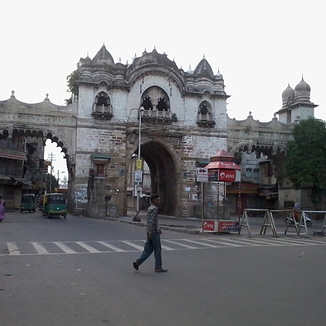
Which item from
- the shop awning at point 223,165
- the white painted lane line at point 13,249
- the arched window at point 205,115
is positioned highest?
the arched window at point 205,115

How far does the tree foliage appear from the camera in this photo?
37.2 meters

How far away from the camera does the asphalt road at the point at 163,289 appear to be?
5.61 meters

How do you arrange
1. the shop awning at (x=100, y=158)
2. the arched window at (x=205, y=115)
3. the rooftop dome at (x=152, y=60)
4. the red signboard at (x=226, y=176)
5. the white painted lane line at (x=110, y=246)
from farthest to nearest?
1. the arched window at (x=205, y=115)
2. the rooftop dome at (x=152, y=60)
3. the shop awning at (x=100, y=158)
4. the red signboard at (x=226, y=176)
5. the white painted lane line at (x=110, y=246)

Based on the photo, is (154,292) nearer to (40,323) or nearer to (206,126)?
(40,323)

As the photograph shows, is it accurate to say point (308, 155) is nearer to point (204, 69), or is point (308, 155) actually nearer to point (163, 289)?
point (204, 69)

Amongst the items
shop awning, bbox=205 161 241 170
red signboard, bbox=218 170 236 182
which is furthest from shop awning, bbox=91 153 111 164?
red signboard, bbox=218 170 236 182

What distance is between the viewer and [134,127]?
37.7 meters

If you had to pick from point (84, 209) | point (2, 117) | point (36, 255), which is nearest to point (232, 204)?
point (84, 209)

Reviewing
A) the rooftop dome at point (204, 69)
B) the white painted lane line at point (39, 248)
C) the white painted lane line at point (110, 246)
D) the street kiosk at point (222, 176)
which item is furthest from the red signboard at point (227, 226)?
the rooftop dome at point (204, 69)

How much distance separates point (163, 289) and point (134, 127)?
30856 mm

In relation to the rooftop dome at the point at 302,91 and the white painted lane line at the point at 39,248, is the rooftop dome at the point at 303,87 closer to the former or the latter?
the rooftop dome at the point at 302,91

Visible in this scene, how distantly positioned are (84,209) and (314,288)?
2957 cm

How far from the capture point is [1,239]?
15922mm

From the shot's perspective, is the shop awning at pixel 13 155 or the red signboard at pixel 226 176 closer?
the red signboard at pixel 226 176
